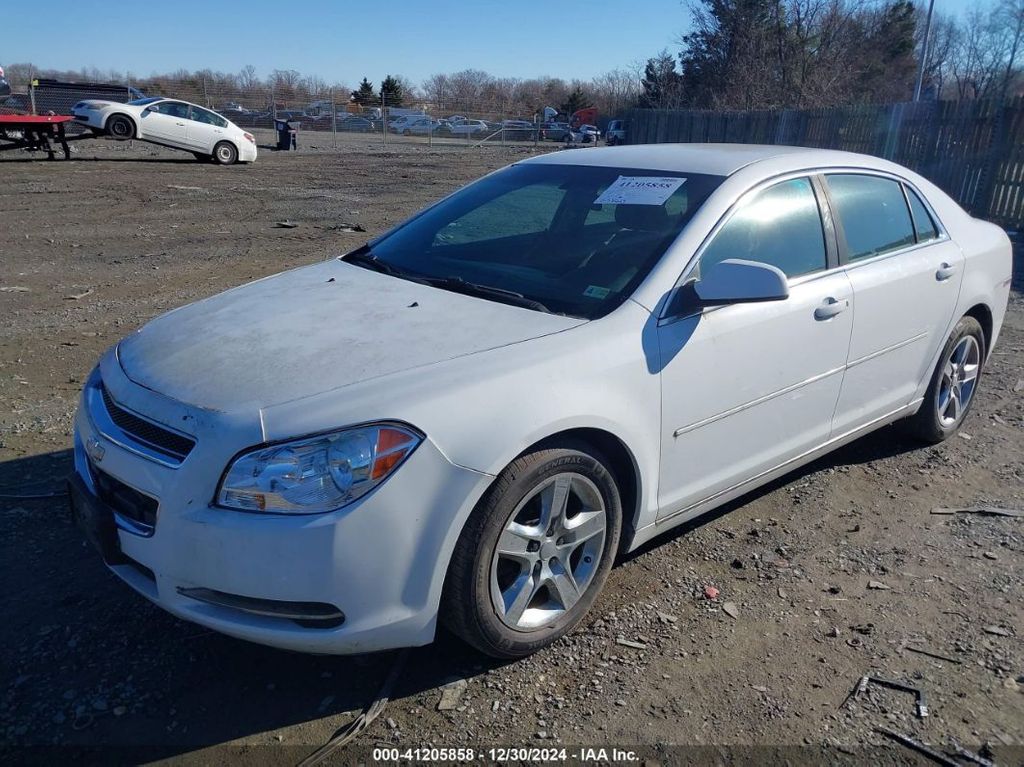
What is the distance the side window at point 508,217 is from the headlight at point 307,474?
1734 mm

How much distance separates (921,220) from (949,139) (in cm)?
1313

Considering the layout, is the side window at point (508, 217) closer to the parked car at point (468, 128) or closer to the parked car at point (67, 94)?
the parked car at point (67, 94)

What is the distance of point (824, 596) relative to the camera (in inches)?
133

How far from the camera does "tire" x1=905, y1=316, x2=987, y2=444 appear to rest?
4703mm

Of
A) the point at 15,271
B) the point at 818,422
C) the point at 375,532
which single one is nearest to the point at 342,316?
the point at 375,532

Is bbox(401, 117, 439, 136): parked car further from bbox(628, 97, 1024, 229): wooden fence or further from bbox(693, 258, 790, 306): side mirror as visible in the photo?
bbox(693, 258, 790, 306): side mirror

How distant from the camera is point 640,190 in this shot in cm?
365

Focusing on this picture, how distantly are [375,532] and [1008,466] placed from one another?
13.2 ft

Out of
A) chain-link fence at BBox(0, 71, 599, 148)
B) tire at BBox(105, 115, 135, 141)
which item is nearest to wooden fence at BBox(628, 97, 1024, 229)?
tire at BBox(105, 115, 135, 141)

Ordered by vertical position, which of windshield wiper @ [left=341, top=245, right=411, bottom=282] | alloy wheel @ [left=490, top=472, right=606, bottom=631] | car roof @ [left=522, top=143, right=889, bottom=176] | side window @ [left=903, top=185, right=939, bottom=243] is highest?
car roof @ [left=522, top=143, right=889, bottom=176]

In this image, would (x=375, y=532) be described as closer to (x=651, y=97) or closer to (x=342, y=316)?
(x=342, y=316)

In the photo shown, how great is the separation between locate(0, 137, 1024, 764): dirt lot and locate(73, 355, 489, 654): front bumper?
37cm

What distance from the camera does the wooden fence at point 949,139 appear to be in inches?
556

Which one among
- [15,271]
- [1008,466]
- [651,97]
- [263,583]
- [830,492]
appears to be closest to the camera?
[263,583]
